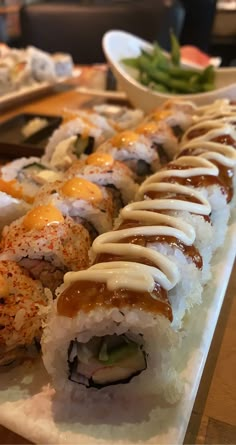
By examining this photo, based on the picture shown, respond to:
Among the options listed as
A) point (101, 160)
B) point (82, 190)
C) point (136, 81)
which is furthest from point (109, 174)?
point (136, 81)

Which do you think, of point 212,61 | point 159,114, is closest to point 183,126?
point 159,114

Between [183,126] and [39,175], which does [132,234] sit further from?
[183,126]

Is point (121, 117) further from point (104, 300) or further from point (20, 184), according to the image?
point (104, 300)

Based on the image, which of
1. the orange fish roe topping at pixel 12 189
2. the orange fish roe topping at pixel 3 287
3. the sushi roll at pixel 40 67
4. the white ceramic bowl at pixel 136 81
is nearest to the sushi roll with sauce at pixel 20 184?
the orange fish roe topping at pixel 12 189

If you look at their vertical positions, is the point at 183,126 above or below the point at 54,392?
above

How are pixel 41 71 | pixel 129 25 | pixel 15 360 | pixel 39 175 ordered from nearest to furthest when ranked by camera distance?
pixel 15 360, pixel 39 175, pixel 41 71, pixel 129 25

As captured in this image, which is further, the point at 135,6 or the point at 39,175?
the point at 135,6
